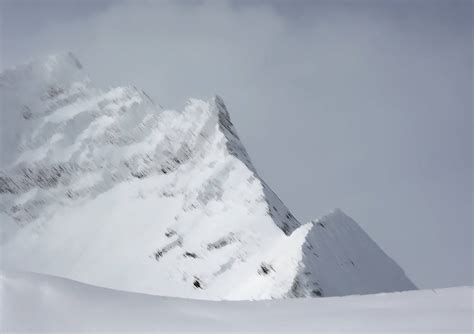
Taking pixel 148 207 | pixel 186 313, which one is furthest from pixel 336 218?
pixel 186 313

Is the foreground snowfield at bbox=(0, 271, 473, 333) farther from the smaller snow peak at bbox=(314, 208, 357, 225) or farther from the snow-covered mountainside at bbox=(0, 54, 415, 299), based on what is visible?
the smaller snow peak at bbox=(314, 208, 357, 225)

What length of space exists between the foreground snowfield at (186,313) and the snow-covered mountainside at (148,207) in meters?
47.7

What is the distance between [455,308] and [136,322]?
3564 millimetres

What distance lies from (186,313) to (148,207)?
10649 centimetres

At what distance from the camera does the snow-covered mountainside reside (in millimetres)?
66294

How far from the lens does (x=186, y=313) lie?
701 cm

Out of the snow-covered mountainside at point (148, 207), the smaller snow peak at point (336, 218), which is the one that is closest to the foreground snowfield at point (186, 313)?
the snow-covered mountainside at point (148, 207)

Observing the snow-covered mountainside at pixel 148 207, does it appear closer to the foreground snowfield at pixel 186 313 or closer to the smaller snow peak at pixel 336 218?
the smaller snow peak at pixel 336 218

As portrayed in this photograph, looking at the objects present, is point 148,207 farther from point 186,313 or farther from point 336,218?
point 186,313

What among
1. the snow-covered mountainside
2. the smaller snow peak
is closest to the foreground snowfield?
the snow-covered mountainside

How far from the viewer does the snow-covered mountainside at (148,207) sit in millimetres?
66294

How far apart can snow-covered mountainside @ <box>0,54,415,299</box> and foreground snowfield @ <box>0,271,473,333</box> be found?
4772cm

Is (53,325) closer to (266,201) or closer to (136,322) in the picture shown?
(136,322)

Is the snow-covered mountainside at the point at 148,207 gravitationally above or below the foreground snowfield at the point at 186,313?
below
